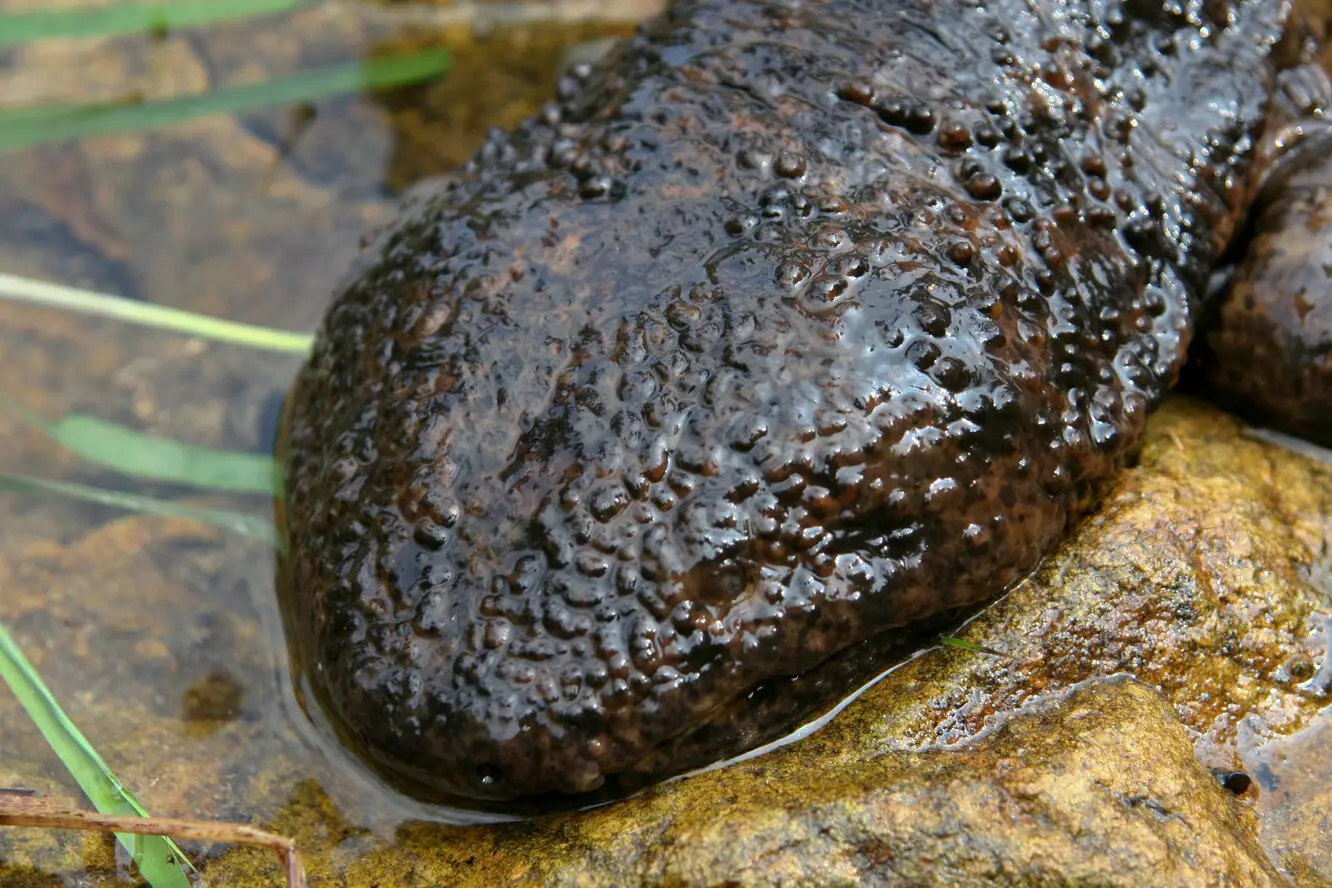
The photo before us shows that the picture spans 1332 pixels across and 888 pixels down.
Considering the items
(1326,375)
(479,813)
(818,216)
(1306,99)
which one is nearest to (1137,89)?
(1306,99)

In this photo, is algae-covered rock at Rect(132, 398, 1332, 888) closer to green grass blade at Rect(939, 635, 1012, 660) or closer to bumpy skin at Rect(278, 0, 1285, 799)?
Answer: green grass blade at Rect(939, 635, 1012, 660)

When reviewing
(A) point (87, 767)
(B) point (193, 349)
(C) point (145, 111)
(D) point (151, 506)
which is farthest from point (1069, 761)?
(C) point (145, 111)

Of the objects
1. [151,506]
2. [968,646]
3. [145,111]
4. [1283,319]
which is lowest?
[151,506]

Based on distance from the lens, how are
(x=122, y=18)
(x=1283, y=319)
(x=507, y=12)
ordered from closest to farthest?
(x=1283, y=319) < (x=122, y=18) < (x=507, y=12)

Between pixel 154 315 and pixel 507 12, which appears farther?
pixel 507 12

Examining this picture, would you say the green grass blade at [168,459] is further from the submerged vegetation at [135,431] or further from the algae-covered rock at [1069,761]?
the algae-covered rock at [1069,761]

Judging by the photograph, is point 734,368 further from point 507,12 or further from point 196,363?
point 507,12

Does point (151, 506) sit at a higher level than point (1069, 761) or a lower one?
lower

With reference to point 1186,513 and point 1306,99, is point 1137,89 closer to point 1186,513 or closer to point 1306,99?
point 1306,99
